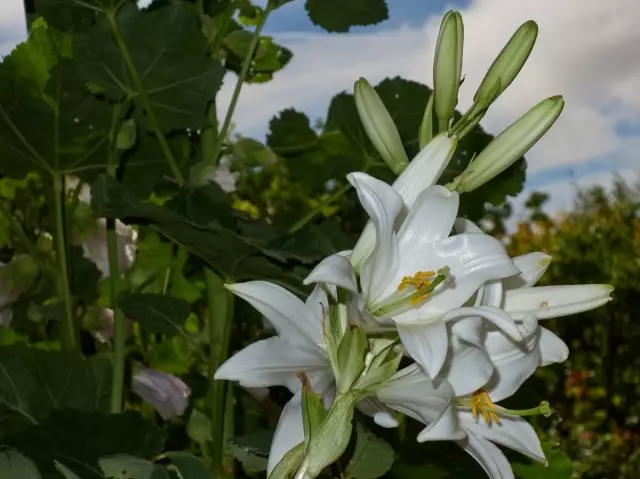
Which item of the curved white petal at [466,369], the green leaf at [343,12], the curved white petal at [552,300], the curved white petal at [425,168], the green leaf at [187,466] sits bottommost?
the green leaf at [187,466]

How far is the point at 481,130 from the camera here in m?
0.49

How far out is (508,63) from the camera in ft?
0.96

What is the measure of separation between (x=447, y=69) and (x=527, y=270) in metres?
0.07

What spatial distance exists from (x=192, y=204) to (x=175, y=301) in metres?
0.05

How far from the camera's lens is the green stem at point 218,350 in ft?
1.24

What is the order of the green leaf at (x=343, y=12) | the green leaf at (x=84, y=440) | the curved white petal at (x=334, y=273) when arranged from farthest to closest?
the green leaf at (x=343, y=12)
the green leaf at (x=84, y=440)
the curved white petal at (x=334, y=273)

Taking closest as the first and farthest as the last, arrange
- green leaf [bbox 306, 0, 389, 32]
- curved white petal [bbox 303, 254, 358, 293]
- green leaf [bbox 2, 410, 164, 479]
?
curved white petal [bbox 303, 254, 358, 293] → green leaf [bbox 2, 410, 164, 479] → green leaf [bbox 306, 0, 389, 32]

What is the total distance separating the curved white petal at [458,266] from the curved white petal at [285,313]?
26 millimetres

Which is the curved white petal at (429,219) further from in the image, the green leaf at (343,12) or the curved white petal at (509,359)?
the green leaf at (343,12)

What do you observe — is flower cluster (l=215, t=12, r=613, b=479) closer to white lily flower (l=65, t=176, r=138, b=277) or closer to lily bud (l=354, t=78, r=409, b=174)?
lily bud (l=354, t=78, r=409, b=174)

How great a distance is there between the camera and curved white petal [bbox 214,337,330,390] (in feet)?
0.86

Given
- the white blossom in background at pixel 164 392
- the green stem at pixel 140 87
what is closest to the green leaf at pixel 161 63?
the green stem at pixel 140 87

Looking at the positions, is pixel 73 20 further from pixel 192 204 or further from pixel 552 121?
pixel 552 121

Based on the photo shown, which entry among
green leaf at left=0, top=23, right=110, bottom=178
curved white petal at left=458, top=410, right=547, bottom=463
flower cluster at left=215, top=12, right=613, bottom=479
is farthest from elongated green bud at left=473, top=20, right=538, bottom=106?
green leaf at left=0, top=23, right=110, bottom=178
